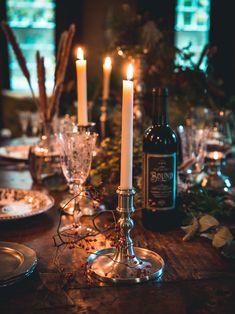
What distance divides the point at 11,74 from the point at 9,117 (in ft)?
1.90

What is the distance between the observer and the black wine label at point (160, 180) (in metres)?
1.13

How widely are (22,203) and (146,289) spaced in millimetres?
624

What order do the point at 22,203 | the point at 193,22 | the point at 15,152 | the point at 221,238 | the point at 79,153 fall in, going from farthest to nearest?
the point at 193,22 → the point at 15,152 → the point at 22,203 → the point at 79,153 → the point at 221,238

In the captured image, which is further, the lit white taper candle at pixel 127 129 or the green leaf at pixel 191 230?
the green leaf at pixel 191 230

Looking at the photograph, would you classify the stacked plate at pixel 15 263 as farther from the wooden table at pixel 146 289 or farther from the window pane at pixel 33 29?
the window pane at pixel 33 29

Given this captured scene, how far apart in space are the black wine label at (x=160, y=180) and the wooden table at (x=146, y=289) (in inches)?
3.4

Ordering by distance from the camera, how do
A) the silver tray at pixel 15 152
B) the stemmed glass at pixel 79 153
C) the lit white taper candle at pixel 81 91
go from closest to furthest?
the stemmed glass at pixel 79 153, the lit white taper candle at pixel 81 91, the silver tray at pixel 15 152

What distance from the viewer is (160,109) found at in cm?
114

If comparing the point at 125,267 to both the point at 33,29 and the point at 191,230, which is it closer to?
the point at 191,230

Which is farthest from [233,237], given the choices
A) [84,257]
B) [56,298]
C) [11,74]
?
[11,74]

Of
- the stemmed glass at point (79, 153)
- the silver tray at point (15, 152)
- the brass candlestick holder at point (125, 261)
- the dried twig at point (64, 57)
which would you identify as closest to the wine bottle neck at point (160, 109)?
the stemmed glass at point (79, 153)

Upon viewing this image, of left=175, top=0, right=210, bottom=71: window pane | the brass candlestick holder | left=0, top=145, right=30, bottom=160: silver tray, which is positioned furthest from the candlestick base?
left=175, top=0, right=210, bottom=71: window pane

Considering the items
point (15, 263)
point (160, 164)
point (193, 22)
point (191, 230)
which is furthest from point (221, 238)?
point (193, 22)

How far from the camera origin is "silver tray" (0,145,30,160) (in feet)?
6.61
